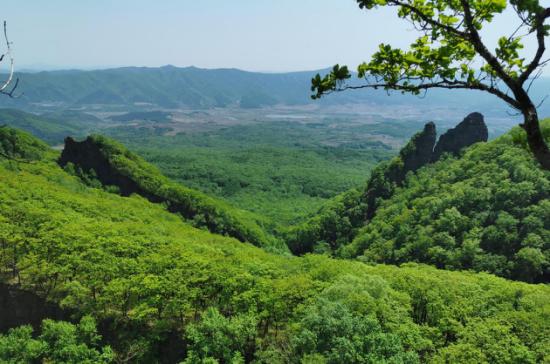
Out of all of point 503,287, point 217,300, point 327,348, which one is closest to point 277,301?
point 217,300

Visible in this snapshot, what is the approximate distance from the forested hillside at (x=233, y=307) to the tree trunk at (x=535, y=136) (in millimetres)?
27782

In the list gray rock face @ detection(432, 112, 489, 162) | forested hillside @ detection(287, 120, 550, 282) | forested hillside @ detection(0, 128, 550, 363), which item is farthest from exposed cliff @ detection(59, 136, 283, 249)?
gray rock face @ detection(432, 112, 489, 162)

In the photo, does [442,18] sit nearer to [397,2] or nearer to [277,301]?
[397,2]

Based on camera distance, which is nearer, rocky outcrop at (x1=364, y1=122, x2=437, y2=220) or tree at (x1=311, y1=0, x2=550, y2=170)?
tree at (x1=311, y1=0, x2=550, y2=170)

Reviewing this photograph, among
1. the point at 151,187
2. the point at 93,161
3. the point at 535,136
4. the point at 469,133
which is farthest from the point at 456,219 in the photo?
the point at 93,161

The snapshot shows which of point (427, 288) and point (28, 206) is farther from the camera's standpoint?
point (28, 206)

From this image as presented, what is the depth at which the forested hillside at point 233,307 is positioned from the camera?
38188 millimetres

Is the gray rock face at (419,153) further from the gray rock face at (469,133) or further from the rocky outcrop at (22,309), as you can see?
Answer: the rocky outcrop at (22,309)

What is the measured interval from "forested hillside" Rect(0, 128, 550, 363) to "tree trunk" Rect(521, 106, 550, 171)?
91.1ft

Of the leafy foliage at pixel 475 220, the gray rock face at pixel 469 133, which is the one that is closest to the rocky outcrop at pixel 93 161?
A: the leafy foliage at pixel 475 220

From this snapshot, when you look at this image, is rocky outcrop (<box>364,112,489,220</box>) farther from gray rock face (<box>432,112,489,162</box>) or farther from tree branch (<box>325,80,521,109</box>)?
tree branch (<box>325,80,521,109</box>)

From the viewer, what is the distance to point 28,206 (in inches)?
2803

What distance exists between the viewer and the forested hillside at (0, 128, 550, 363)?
125 ft

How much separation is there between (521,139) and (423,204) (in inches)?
4407
